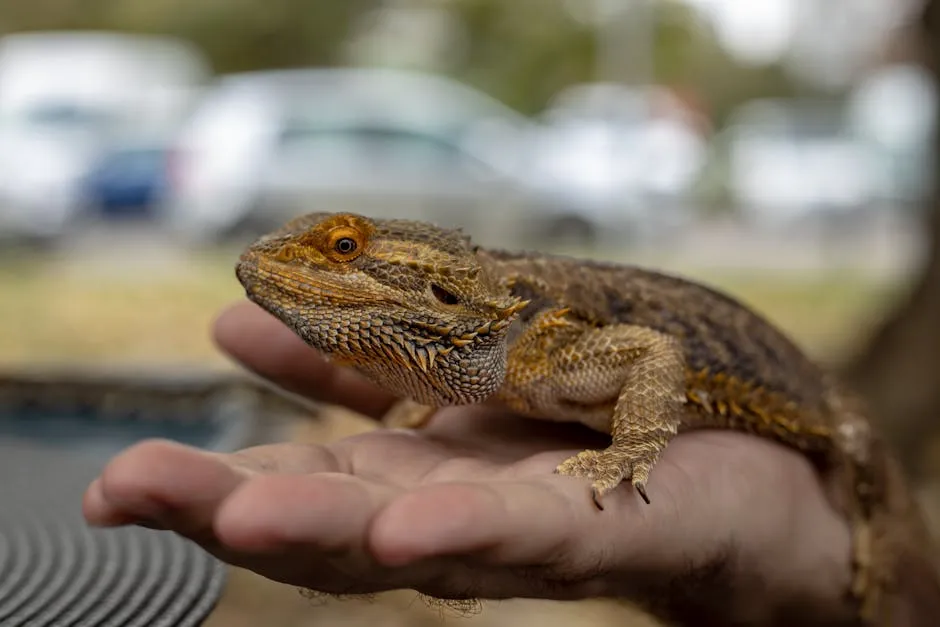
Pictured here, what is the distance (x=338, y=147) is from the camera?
12422mm

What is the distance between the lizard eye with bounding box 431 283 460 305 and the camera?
2.13 metres

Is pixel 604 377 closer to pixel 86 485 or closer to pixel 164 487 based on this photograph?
pixel 164 487

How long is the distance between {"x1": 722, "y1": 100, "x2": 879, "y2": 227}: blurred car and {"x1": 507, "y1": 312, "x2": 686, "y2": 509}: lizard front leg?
52.8ft

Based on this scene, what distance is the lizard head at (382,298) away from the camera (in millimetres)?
2088

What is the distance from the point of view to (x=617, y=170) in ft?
60.0

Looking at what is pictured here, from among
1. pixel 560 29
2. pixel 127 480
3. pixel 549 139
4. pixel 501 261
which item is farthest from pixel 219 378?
pixel 560 29

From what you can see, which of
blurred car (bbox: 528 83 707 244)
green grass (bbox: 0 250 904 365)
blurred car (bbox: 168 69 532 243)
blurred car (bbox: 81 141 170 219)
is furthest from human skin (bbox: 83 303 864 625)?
blurred car (bbox: 81 141 170 219)

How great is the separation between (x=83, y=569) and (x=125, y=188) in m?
13.9

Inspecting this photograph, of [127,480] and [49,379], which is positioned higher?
[49,379]

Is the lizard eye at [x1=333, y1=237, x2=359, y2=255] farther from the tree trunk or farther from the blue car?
the blue car

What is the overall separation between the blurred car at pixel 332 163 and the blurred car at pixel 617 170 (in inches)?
34.2

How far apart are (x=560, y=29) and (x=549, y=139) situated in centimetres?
1271

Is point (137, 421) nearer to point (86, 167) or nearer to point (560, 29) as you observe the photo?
point (86, 167)

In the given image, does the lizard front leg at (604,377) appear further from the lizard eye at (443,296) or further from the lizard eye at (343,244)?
the lizard eye at (343,244)
